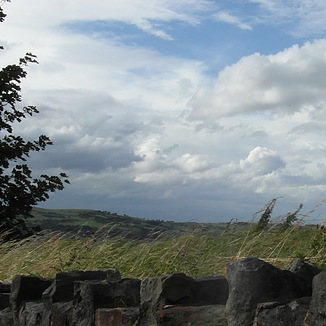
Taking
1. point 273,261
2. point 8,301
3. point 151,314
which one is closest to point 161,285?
point 151,314

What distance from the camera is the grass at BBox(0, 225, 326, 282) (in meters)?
6.77

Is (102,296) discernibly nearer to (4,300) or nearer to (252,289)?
(252,289)

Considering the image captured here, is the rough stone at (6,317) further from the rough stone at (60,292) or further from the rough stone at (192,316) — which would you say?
the rough stone at (192,316)

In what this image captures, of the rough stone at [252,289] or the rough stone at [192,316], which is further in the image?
the rough stone at [192,316]

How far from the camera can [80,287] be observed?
3.95 m

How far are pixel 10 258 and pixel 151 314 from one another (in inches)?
262

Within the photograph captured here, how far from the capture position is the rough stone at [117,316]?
3422 mm

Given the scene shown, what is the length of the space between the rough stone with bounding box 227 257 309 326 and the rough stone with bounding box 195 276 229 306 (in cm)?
80

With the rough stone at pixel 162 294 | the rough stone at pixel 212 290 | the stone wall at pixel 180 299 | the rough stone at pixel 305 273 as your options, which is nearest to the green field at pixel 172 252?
the stone wall at pixel 180 299

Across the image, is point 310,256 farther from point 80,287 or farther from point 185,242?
point 80,287

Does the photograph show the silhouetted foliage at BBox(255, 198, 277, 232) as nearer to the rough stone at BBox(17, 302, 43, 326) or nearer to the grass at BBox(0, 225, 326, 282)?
the grass at BBox(0, 225, 326, 282)

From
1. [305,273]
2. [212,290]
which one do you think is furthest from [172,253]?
[305,273]

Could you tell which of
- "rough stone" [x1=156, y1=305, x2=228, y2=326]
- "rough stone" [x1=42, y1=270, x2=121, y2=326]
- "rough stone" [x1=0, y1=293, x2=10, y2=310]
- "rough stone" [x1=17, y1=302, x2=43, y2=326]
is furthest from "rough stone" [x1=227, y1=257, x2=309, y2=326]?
"rough stone" [x1=0, y1=293, x2=10, y2=310]

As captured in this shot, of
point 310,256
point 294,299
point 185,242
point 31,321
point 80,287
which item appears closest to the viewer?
point 294,299
